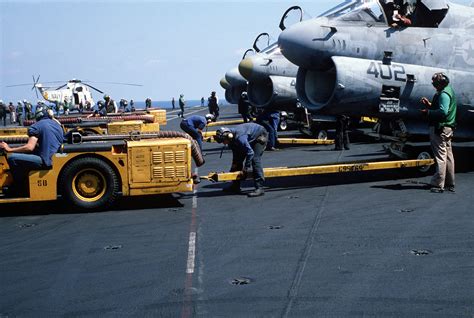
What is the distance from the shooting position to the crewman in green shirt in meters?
9.34

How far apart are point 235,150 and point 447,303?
5.79 metres

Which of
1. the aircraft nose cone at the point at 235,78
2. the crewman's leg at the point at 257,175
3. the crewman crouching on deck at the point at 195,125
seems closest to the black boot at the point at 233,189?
the crewman's leg at the point at 257,175

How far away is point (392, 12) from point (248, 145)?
398 centimetres

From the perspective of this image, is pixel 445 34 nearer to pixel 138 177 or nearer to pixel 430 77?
pixel 430 77

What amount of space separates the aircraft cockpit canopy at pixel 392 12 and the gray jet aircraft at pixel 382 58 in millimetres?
19

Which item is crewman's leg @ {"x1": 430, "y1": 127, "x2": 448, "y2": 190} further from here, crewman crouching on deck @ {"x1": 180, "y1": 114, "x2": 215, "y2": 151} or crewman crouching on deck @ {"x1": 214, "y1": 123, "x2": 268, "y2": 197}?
crewman crouching on deck @ {"x1": 180, "y1": 114, "x2": 215, "y2": 151}

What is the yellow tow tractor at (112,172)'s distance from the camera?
8672 mm

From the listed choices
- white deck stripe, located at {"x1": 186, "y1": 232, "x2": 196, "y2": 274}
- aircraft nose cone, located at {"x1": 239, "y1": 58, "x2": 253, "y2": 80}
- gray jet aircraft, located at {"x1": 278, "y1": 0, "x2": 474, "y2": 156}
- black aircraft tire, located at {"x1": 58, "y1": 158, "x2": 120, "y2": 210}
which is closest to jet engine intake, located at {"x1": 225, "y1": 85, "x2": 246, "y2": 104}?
aircraft nose cone, located at {"x1": 239, "y1": 58, "x2": 253, "y2": 80}

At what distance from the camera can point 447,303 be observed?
463cm

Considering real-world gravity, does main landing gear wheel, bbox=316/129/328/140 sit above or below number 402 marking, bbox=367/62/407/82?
below

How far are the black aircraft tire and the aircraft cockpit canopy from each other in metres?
5.20

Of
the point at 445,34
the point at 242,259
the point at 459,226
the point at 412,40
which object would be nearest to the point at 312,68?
the point at 412,40

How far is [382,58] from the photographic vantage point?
1041cm

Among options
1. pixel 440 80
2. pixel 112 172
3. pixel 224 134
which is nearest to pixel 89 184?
pixel 112 172
